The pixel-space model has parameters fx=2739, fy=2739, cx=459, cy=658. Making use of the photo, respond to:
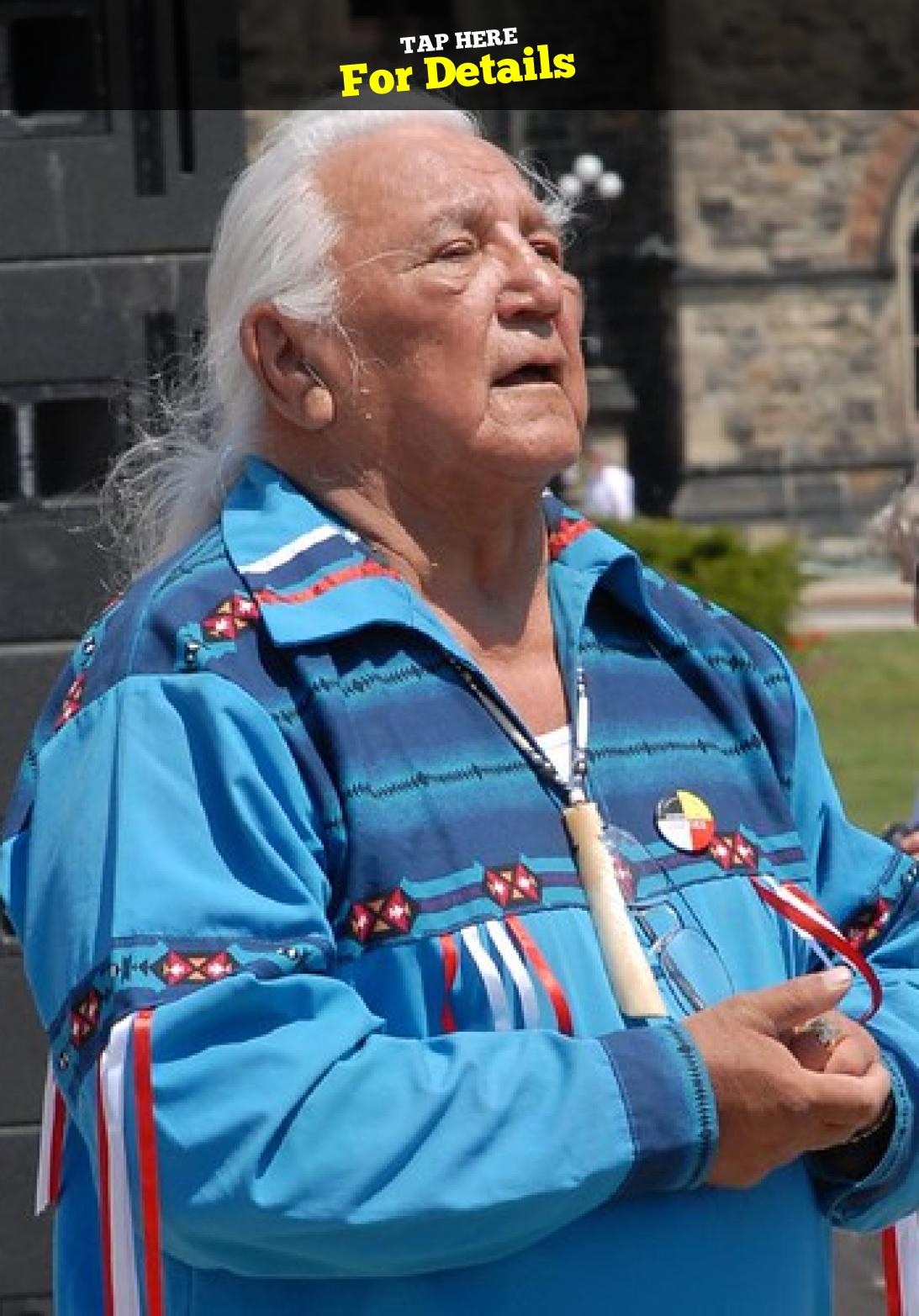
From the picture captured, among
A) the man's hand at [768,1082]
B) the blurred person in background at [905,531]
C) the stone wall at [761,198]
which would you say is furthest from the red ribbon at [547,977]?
the stone wall at [761,198]

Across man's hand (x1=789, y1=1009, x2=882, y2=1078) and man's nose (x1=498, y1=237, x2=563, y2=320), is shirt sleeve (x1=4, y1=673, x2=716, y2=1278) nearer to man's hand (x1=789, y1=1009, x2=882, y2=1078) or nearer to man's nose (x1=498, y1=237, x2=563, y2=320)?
man's hand (x1=789, y1=1009, x2=882, y2=1078)

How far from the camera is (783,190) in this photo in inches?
1179

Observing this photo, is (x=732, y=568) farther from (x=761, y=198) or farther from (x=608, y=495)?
(x=761, y=198)

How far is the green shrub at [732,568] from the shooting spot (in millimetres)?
19844

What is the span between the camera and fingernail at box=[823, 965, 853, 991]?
2152mm

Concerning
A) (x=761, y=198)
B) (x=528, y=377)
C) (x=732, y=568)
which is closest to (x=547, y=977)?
(x=528, y=377)

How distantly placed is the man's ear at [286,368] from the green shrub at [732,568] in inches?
675

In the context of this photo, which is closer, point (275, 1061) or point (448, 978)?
point (275, 1061)

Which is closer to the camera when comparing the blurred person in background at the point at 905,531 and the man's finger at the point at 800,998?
the man's finger at the point at 800,998

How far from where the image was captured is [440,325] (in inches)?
92.2

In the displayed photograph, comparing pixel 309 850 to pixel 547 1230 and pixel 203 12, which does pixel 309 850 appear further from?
pixel 203 12

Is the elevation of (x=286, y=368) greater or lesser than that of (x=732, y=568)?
greater

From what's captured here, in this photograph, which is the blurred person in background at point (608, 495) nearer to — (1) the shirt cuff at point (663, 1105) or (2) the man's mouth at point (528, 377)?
(2) the man's mouth at point (528, 377)

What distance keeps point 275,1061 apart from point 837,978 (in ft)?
1.49
